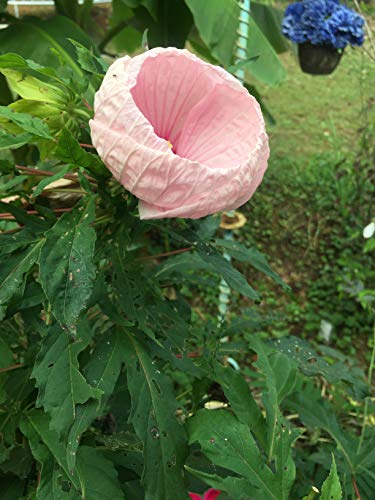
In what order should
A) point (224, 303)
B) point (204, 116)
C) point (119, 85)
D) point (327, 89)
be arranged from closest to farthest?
point (119, 85) → point (204, 116) → point (224, 303) → point (327, 89)

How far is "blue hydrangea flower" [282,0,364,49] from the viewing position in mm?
2168

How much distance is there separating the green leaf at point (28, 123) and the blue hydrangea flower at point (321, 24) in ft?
5.98

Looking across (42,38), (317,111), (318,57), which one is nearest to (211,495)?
(42,38)

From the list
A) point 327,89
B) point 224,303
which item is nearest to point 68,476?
point 224,303

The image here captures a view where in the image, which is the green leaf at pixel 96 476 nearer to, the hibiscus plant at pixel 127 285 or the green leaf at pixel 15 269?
the hibiscus plant at pixel 127 285

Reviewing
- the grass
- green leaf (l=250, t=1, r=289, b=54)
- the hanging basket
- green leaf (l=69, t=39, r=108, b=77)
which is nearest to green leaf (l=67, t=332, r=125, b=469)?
green leaf (l=69, t=39, r=108, b=77)

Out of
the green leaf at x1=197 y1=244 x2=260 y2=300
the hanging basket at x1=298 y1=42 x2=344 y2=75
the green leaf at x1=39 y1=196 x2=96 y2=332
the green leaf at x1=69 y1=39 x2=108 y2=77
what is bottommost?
the hanging basket at x1=298 y1=42 x2=344 y2=75

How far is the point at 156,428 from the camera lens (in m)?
0.66

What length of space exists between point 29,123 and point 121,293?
0.75 feet

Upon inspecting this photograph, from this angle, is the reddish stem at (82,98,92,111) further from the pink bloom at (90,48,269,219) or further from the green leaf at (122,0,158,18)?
the green leaf at (122,0,158,18)

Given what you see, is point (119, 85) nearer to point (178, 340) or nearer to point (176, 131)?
point (176, 131)

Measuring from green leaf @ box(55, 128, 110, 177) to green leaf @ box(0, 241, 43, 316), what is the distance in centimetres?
11

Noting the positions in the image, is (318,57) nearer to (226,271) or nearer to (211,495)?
(226,271)

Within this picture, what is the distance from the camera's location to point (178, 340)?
76 cm
